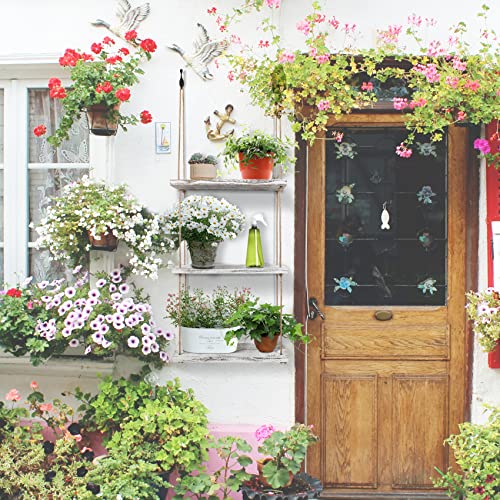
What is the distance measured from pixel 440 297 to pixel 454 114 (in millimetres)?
1095

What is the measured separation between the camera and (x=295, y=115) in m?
4.52

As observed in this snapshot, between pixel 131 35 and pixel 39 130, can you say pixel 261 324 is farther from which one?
pixel 131 35

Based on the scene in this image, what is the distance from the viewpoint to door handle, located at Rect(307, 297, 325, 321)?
465 centimetres

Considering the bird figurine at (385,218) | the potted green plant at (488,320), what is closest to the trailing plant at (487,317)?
the potted green plant at (488,320)

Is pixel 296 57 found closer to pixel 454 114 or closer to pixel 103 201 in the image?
pixel 454 114

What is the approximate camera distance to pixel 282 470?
401cm

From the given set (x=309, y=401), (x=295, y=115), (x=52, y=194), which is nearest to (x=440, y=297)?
(x=309, y=401)

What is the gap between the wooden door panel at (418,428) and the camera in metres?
4.66

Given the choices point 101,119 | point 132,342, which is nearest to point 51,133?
point 101,119

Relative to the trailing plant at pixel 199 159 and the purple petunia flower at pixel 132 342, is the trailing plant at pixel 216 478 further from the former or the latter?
the trailing plant at pixel 199 159

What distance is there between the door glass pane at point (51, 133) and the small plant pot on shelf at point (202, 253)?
92 cm

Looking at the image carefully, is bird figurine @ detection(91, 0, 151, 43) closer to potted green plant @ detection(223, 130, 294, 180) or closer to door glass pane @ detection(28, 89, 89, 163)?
door glass pane @ detection(28, 89, 89, 163)

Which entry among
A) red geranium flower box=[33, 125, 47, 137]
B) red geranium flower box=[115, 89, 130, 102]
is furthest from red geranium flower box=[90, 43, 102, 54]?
red geranium flower box=[33, 125, 47, 137]

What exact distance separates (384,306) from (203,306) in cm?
110
